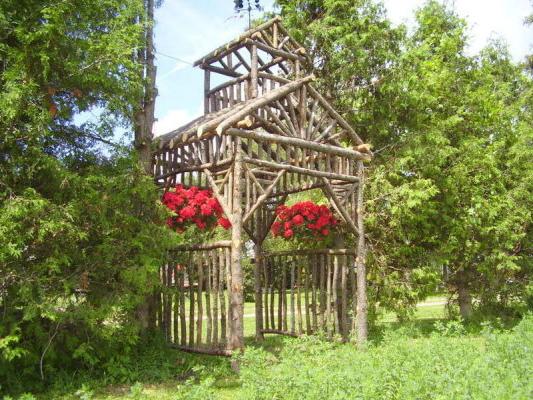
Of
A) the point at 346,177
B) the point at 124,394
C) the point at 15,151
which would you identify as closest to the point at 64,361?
the point at 124,394

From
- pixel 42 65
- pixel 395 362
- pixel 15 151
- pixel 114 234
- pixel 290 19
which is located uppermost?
pixel 290 19

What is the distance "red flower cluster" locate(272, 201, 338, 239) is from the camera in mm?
10359

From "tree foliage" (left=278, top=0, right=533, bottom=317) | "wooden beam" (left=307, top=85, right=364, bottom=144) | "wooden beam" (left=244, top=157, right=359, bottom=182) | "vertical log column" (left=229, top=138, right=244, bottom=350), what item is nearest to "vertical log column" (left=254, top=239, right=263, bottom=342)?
"wooden beam" (left=244, top=157, right=359, bottom=182)

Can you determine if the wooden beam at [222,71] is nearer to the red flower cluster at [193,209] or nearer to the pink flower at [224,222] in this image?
the red flower cluster at [193,209]

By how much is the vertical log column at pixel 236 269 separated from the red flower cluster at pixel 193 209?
761mm

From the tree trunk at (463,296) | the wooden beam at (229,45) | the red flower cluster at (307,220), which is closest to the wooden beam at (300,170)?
the red flower cluster at (307,220)

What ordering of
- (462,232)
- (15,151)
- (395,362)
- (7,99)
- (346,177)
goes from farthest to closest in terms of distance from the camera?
(462,232)
(346,177)
(15,151)
(7,99)
(395,362)

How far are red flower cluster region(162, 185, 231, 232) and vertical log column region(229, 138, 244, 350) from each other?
76 centimetres

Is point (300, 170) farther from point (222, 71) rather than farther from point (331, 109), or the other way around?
point (222, 71)

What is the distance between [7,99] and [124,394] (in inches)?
162

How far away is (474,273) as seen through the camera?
1408 centimetres

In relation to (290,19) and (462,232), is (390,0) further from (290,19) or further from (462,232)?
(462,232)

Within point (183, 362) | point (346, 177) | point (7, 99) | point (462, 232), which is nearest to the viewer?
point (7, 99)

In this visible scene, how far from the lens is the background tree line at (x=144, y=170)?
6.64 metres
